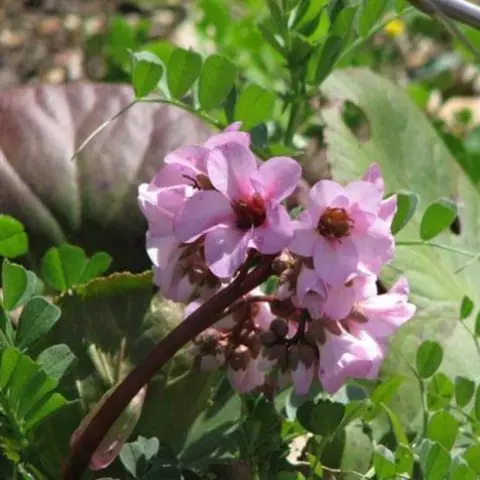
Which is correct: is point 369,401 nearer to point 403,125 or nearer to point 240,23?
point 403,125

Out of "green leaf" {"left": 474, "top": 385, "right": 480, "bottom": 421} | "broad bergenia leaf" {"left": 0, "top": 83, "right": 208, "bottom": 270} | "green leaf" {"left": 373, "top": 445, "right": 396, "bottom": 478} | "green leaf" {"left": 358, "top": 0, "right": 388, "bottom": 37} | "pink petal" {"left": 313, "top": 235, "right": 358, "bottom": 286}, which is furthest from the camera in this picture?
"broad bergenia leaf" {"left": 0, "top": 83, "right": 208, "bottom": 270}

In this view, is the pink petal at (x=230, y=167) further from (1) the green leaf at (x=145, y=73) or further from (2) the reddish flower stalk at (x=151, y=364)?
(1) the green leaf at (x=145, y=73)

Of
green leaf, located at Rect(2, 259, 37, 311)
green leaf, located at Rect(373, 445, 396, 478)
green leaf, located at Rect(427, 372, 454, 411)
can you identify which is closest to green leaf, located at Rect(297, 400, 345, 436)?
green leaf, located at Rect(373, 445, 396, 478)

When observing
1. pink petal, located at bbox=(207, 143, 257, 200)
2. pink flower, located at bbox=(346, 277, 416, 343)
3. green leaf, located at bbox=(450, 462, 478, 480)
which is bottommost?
green leaf, located at bbox=(450, 462, 478, 480)

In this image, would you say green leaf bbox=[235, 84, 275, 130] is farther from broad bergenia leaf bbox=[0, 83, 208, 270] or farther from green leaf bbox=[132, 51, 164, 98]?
broad bergenia leaf bbox=[0, 83, 208, 270]

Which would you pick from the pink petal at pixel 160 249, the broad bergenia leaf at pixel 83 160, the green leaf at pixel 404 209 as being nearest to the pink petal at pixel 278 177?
the pink petal at pixel 160 249

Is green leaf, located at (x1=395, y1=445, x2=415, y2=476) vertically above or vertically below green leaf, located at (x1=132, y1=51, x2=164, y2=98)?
below

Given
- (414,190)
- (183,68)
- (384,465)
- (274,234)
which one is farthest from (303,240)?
(414,190)

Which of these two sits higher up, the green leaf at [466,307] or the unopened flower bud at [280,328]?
the unopened flower bud at [280,328]
